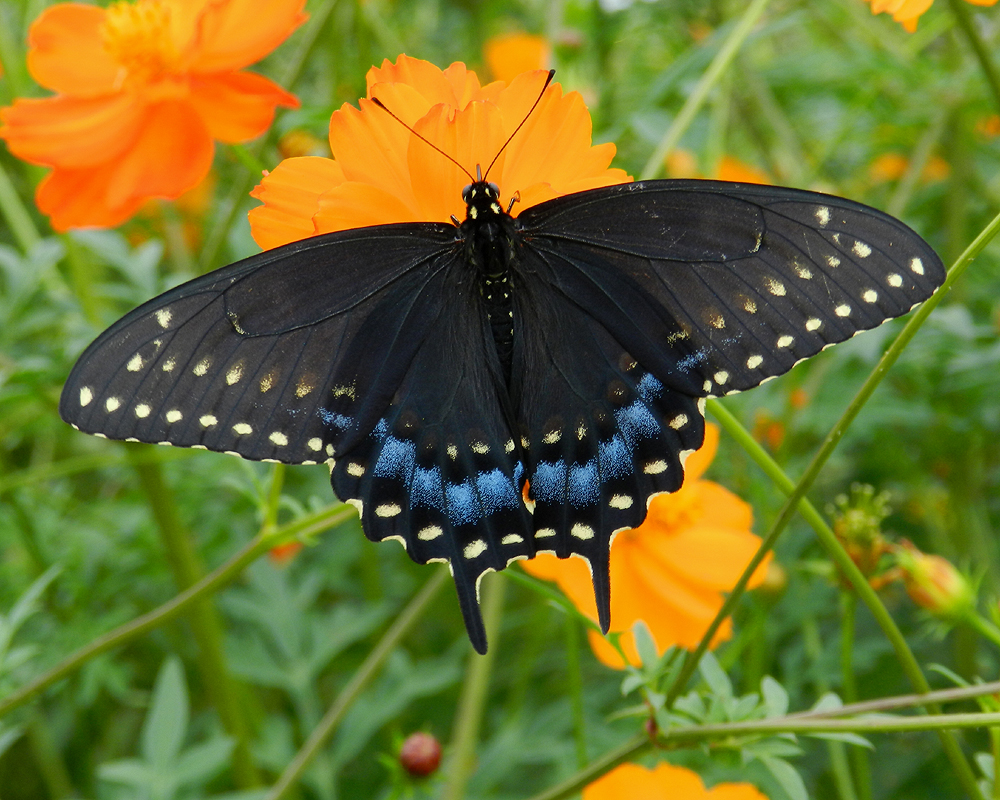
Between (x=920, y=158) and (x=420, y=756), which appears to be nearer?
(x=420, y=756)

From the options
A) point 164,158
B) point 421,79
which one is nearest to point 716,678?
point 421,79

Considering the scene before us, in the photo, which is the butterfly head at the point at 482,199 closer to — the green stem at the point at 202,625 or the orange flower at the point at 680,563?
the orange flower at the point at 680,563

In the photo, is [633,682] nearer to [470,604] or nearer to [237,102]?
[470,604]

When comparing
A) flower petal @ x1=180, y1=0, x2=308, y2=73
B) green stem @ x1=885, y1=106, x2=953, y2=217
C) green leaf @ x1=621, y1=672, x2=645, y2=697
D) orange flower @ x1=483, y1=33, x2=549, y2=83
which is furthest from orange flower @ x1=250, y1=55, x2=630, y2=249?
orange flower @ x1=483, y1=33, x2=549, y2=83

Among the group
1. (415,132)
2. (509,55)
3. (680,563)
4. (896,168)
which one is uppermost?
(509,55)

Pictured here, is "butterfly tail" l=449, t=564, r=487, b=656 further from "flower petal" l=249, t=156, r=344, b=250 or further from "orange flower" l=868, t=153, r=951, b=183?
"orange flower" l=868, t=153, r=951, b=183

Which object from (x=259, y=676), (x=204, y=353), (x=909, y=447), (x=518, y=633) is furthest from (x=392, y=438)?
(x=909, y=447)

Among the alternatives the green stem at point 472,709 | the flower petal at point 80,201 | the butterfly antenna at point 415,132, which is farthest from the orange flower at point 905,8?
the flower petal at point 80,201

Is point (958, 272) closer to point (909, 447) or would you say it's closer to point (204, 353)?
point (204, 353)
